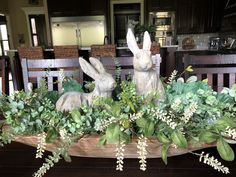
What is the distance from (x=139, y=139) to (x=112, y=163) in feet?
0.48

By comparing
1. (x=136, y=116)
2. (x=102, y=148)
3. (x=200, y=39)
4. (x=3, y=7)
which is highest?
(x=3, y=7)

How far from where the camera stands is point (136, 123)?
28.3 inches

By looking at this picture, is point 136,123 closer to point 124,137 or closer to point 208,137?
point 124,137

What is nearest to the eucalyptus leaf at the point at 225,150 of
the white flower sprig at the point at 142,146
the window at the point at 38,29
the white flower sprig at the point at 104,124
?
the white flower sprig at the point at 142,146

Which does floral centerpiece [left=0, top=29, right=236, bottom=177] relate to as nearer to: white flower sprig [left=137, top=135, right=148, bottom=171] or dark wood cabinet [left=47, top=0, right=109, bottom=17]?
white flower sprig [left=137, top=135, right=148, bottom=171]

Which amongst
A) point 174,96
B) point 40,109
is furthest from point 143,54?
point 40,109

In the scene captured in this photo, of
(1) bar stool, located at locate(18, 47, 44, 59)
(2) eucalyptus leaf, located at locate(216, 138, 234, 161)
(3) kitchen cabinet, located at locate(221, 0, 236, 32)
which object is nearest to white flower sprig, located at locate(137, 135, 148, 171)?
(2) eucalyptus leaf, located at locate(216, 138, 234, 161)

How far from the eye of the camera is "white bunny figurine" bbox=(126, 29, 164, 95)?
0.79m

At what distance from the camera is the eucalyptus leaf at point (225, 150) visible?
65 centimetres

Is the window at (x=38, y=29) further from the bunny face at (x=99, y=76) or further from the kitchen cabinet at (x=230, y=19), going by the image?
the bunny face at (x=99, y=76)

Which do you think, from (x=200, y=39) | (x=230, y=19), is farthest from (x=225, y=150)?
(x=200, y=39)

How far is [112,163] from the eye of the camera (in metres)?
0.78

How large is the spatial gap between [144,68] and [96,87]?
180mm

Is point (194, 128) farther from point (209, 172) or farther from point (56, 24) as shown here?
point (56, 24)
